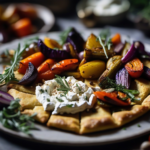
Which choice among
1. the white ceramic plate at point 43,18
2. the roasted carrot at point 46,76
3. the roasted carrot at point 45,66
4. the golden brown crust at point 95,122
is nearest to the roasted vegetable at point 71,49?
the roasted carrot at point 45,66

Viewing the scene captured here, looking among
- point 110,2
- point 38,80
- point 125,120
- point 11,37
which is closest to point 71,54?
point 38,80

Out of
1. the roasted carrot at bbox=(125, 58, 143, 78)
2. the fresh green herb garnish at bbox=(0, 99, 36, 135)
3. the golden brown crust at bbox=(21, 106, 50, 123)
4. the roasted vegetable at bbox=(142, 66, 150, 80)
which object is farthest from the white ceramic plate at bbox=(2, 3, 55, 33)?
the fresh green herb garnish at bbox=(0, 99, 36, 135)

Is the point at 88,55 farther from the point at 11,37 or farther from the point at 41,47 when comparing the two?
the point at 11,37

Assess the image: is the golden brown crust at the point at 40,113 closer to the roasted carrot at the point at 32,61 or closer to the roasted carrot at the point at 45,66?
the roasted carrot at the point at 45,66

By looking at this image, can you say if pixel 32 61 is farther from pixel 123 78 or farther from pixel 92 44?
pixel 123 78

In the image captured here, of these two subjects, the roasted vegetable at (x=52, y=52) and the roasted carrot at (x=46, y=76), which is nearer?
the roasted carrot at (x=46, y=76)

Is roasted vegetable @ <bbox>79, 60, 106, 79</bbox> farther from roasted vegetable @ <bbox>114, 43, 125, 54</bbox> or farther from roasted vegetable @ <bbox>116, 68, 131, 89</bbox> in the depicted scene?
roasted vegetable @ <bbox>114, 43, 125, 54</bbox>
